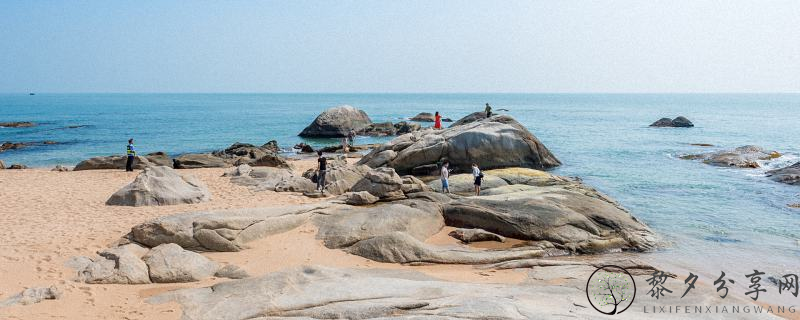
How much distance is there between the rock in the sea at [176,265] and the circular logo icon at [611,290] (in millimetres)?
8021

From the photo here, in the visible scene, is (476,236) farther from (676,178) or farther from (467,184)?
(676,178)

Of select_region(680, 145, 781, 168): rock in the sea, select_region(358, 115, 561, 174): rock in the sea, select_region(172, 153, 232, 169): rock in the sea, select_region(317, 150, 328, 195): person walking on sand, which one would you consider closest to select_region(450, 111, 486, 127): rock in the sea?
select_region(358, 115, 561, 174): rock in the sea

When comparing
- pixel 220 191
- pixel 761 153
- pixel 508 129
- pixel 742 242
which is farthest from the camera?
pixel 761 153

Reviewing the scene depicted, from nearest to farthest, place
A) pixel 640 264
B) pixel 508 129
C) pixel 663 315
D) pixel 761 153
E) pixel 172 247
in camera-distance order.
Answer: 1. pixel 663 315
2. pixel 172 247
3. pixel 640 264
4. pixel 508 129
5. pixel 761 153

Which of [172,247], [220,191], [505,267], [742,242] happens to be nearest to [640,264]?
[505,267]

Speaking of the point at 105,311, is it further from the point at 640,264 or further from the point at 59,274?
the point at 640,264

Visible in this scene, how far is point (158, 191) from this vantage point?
17859 mm

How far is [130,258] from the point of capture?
1124 centimetres

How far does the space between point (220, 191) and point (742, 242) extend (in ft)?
62.3

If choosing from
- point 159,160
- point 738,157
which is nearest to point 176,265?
point 159,160

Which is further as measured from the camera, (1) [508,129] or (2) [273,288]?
A: (1) [508,129]

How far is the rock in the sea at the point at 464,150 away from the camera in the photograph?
86.0 feet

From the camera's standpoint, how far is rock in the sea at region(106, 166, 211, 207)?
57.6 feet

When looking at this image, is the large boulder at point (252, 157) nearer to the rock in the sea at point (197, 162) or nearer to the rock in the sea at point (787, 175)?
the rock in the sea at point (197, 162)
